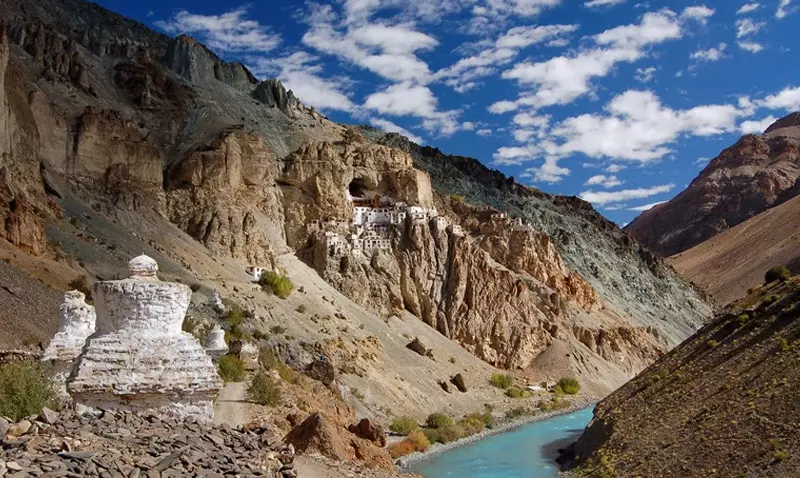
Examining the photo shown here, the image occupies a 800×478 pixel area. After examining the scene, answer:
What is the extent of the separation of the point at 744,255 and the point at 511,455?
119 meters

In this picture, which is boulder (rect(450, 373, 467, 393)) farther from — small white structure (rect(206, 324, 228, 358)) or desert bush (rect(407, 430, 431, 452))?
small white structure (rect(206, 324, 228, 358))

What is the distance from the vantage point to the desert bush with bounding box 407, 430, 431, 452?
40.7 metres

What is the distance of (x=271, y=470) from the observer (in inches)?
406

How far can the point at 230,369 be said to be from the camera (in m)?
26.9

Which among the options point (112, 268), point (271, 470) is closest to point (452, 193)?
point (112, 268)

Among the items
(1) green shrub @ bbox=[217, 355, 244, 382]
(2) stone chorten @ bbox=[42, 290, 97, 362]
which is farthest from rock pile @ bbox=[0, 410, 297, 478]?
(1) green shrub @ bbox=[217, 355, 244, 382]

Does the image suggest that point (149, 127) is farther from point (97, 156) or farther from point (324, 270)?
point (324, 270)

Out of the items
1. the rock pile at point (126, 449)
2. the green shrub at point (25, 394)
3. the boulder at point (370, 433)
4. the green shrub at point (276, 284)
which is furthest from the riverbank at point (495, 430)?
the rock pile at point (126, 449)

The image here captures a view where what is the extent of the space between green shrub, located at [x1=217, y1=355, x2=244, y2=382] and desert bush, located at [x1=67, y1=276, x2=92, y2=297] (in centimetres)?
1122

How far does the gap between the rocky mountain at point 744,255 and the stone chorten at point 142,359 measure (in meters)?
120

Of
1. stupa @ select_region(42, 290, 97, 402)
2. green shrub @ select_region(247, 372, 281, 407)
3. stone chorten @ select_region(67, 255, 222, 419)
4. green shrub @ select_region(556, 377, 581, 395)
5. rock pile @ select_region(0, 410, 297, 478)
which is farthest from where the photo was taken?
green shrub @ select_region(556, 377, 581, 395)

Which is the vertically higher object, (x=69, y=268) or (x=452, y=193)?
(x=452, y=193)

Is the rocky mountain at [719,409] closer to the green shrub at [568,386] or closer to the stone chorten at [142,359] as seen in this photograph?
the stone chorten at [142,359]

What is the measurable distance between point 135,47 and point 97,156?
22.9 metres
